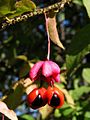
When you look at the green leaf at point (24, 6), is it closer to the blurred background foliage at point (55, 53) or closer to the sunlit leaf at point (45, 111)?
the blurred background foliage at point (55, 53)

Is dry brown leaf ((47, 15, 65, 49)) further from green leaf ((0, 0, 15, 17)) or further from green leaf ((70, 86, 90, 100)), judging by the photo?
green leaf ((70, 86, 90, 100))

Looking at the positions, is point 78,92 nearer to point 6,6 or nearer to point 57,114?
point 57,114

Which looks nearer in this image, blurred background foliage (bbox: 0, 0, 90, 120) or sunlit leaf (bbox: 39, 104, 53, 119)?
blurred background foliage (bbox: 0, 0, 90, 120)

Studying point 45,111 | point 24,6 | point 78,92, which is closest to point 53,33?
point 24,6

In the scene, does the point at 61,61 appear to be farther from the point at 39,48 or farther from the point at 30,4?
the point at 30,4

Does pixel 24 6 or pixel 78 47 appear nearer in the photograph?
pixel 24 6

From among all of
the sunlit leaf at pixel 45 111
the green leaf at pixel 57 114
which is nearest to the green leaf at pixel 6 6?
the sunlit leaf at pixel 45 111

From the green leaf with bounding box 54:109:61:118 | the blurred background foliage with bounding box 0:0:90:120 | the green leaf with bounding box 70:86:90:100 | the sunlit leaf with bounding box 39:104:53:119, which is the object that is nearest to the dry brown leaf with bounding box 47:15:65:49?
the blurred background foliage with bounding box 0:0:90:120

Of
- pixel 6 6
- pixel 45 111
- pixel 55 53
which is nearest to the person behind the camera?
pixel 6 6

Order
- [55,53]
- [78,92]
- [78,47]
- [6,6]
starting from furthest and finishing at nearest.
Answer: [55,53] < [78,92] < [78,47] < [6,6]
